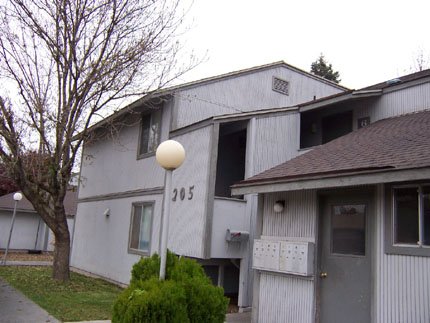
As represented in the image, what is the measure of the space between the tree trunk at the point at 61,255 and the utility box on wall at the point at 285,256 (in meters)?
6.72

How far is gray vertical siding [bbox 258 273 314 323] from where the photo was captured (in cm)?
693

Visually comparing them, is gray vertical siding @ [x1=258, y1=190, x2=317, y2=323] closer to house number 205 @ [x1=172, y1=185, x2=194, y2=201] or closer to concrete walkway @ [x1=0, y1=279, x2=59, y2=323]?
house number 205 @ [x1=172, y1=185, x2=194, y2=201]

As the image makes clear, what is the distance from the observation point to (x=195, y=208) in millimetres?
9633

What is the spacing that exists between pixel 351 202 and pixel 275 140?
3.96 m

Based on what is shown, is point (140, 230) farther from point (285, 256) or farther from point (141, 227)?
point (285, 256)

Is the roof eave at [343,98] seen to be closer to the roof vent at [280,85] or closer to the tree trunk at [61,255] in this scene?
the roof vent at [280,85]

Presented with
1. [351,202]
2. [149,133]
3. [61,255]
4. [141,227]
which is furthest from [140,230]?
[351,202]

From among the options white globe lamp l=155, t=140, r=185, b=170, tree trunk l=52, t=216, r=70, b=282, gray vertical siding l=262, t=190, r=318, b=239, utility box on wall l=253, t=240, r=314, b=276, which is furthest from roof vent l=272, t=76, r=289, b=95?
white globe lamp l=155, t=140, r=185, b=170

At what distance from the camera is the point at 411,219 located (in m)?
5.73

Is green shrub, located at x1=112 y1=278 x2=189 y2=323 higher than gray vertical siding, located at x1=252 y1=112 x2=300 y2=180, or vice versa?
gray vertical siding, located at x1=252 y1=112 x2=300 y2=180

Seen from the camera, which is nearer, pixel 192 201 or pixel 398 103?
pixel 398 103

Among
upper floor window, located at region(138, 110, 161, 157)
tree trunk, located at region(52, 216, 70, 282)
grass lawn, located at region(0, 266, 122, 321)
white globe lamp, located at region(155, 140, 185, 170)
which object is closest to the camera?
white globe lamp, located at region(155, 140, 185, 170)

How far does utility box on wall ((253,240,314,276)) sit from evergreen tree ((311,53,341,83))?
2910 centimetres

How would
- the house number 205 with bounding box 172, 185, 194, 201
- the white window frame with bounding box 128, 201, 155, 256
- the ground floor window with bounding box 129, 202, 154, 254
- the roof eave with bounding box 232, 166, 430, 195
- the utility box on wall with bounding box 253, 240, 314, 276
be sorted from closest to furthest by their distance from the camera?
1. the roof eave with bounding box 232, 166, 430, 195
2. the utility box on wall with bounding box 253, 240, 314, 276
3. the house number 205 with bounding box 172, 185, 194, 201
4. the white window frame with bounding box 128, 201, 155, 256
5. the ground floor window with bounding box 129, 202, 154, 254
